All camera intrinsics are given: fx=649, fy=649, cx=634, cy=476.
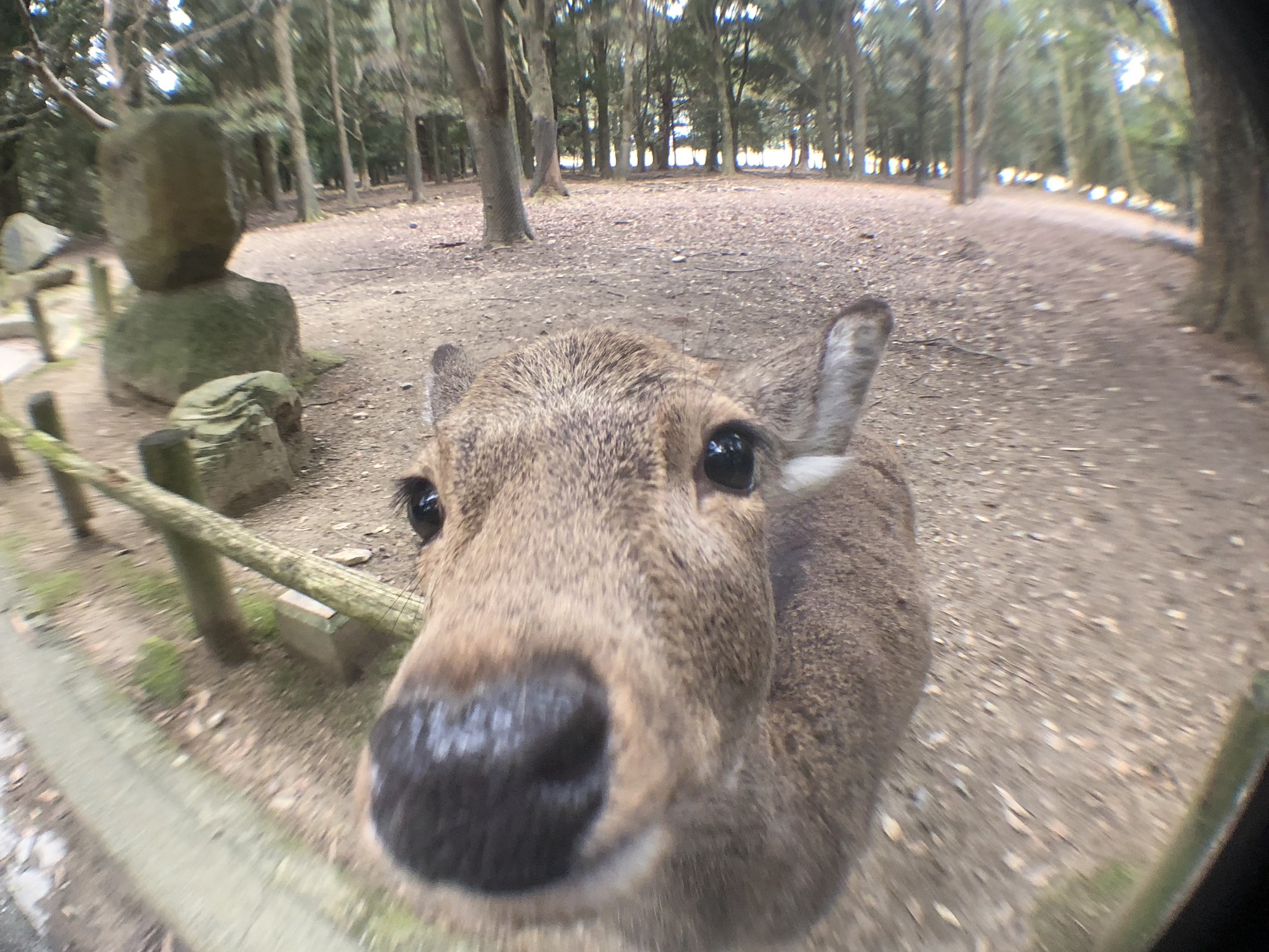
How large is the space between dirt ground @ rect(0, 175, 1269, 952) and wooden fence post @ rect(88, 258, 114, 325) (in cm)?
106

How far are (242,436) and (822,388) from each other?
7.40 ft

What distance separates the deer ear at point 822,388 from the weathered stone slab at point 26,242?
314 cm

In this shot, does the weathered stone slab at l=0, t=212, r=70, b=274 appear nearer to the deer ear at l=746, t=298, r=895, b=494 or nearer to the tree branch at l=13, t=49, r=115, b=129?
the tree branch at l=13, t=49, r=115, b=129

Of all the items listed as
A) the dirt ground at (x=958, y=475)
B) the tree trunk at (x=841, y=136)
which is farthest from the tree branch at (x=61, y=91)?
the tree trunk at (x=841, y=136)

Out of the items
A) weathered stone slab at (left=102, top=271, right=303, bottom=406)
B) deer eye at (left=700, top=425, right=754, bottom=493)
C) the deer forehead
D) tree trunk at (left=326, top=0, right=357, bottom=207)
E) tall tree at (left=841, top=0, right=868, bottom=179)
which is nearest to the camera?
the deer forehead

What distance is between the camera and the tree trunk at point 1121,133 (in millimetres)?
1056

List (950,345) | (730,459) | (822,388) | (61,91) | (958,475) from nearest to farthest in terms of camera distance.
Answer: (730,459) < (822,388) < (950,345) < (958,475) < (61,91)

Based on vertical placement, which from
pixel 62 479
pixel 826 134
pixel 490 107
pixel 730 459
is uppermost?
pixel 490 107

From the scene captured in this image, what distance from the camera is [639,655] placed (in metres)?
0.85

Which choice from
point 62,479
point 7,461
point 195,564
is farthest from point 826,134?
point 7,461

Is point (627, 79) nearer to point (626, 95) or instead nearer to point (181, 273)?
point (626, 95)

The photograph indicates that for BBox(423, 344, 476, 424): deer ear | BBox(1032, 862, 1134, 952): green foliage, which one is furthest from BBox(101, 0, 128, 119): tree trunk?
BBox(1032, 862, 1134, 952): green foliage

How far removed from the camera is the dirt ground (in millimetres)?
1005

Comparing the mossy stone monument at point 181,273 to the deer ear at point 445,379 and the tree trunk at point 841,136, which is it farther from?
the tree trunk at point 841,136
